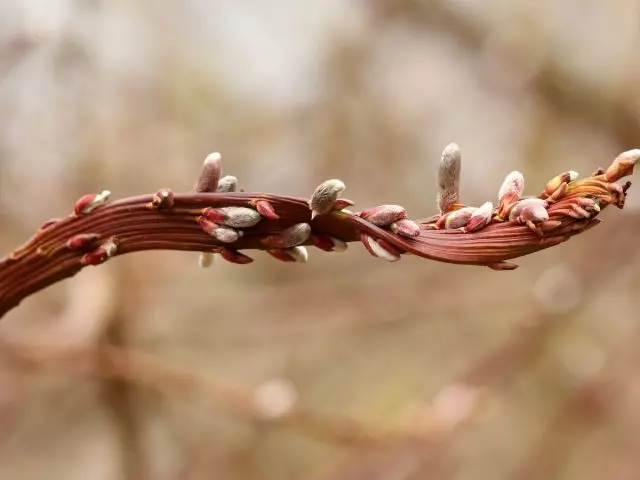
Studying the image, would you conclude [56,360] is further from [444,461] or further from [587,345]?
[587,345]

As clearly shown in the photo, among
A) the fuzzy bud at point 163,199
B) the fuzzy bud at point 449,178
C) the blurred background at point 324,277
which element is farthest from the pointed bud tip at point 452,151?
the blurred background at point 324,277

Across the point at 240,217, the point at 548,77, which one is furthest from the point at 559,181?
the point at 548,77

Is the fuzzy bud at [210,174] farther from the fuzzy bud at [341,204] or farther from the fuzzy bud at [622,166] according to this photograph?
the fuzzy bud at [622,166]

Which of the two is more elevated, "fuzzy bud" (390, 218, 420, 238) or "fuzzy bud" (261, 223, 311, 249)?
"fuzzy bud" (261, 223, 311, 249)

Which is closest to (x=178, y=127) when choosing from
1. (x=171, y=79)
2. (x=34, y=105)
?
(x=171, y=79)

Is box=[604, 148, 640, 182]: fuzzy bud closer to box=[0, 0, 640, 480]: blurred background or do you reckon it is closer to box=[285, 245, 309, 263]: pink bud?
box=[285, 245, 309, 263]: pink bud

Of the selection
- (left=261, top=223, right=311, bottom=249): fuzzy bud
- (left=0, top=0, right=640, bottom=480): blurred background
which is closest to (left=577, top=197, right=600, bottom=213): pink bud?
(left=261, top=223, right=311, bottom=249): fuzzy bud
